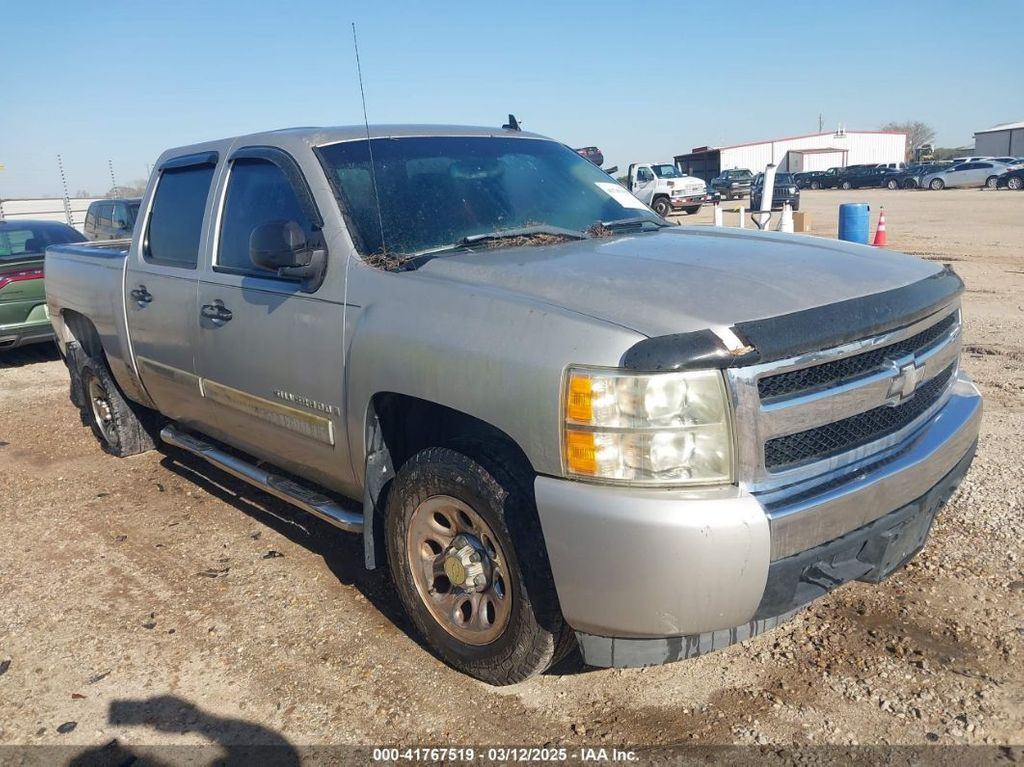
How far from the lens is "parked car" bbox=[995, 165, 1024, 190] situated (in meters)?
39.7

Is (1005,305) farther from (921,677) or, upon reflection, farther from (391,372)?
(391,372)

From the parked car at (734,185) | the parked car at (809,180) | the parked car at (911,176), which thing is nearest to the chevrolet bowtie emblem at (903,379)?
the parked car at (734,185)

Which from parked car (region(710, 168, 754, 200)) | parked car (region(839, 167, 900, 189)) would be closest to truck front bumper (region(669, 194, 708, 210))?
parked car (region(710, 168, 754, 200))

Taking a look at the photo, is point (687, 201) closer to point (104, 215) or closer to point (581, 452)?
point (104, 215)

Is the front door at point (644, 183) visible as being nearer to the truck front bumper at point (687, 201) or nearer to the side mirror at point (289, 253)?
the truck front bumper at point (687, 201)

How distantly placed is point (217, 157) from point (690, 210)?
102 feet

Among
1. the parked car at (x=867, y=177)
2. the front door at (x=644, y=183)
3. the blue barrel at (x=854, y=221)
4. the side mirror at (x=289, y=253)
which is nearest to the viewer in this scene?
the side mirror at (x=289, y=253)

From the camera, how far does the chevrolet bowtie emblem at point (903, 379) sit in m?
2.54

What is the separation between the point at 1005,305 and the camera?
30.1 feet

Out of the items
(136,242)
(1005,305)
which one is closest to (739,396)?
(136,242)

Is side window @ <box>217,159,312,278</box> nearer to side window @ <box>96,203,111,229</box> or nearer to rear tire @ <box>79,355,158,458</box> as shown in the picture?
rear tire @ <box>79,355,158,458</box>

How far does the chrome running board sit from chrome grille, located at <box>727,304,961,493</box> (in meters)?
1.64

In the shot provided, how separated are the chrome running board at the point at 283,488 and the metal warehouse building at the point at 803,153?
58469mm

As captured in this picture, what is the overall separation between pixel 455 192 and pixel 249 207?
102 cm
